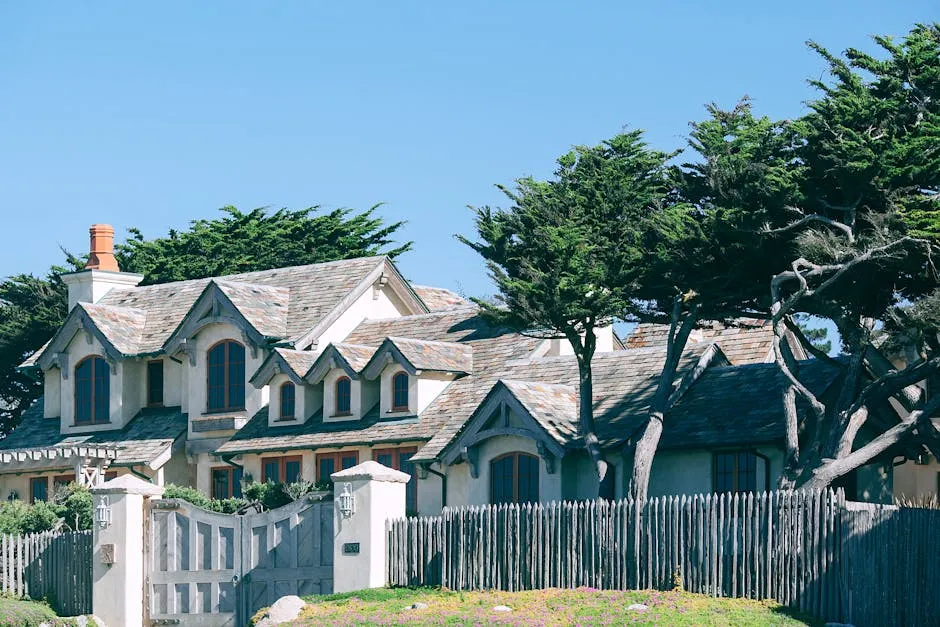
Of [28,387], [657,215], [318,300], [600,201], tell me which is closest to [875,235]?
[657,215]

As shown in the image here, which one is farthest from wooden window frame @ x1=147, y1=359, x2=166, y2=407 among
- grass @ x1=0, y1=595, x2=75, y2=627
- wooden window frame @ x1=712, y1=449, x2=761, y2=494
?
wooden window frame @ x1=712, y1=449, x2=761, y2=494

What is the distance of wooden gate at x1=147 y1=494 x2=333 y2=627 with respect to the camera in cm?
3188

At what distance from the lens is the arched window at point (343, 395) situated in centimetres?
4178

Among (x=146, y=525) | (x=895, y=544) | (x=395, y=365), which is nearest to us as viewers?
(x=895, y=544)

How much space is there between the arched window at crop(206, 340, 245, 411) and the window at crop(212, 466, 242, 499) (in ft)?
5.41

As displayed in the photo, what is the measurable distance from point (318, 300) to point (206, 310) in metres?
3.12

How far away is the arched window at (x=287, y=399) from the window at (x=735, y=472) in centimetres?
1277

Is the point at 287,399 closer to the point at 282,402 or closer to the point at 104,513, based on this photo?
the point at 282,402

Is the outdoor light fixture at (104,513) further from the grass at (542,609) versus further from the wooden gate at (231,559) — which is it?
the grass at (542,609)

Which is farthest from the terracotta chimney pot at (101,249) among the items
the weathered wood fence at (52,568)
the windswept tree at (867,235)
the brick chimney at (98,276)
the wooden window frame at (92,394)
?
the windswept tree at (867,235)

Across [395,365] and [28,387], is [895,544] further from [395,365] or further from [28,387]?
[28,387]

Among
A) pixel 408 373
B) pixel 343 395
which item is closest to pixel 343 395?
pixel 343 395

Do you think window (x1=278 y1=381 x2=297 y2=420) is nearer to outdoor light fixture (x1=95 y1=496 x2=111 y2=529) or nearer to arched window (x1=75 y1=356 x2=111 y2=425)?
arched window (x1=75 y1=356 x2=111 y2=425)

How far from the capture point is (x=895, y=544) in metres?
26.0
